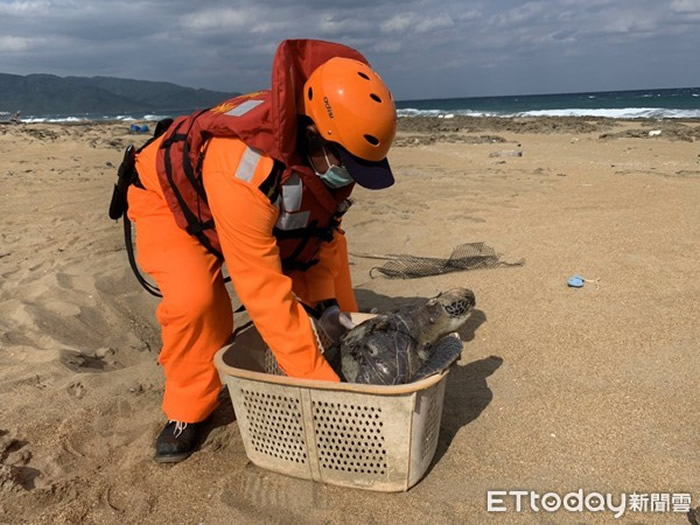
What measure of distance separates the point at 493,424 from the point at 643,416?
2.17 feet

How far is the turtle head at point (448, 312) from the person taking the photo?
9.22ft

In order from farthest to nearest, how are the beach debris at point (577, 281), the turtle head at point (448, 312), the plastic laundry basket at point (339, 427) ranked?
1. the beach debris at point (577, 281)
2. the turtle head at point (448, 312)
3. the plastic laundry basket at point (339, 427)

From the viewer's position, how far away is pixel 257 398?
229 cm

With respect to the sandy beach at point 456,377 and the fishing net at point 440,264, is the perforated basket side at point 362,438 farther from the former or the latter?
the fishing net at point 440,264

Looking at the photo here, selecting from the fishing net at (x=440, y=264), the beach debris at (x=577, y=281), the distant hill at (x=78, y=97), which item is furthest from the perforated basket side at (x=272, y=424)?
the distant hill at (x=78, y=97)

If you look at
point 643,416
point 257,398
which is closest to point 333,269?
point 257,398

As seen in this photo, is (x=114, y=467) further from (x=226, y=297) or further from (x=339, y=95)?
(x=339, y=95)

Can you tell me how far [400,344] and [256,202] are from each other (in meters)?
0.89

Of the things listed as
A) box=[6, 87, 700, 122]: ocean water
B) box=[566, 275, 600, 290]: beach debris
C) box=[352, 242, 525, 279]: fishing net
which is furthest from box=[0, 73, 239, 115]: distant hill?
box=[566, 275, 600, 290]: beach debris

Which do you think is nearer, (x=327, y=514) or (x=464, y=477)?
(x=327, y=514)

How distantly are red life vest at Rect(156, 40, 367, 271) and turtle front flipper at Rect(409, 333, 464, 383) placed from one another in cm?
74

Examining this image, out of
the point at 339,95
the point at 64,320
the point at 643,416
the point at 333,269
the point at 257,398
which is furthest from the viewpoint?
the point at 64,320

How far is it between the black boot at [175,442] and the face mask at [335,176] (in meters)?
1.22

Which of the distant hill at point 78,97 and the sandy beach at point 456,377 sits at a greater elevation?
the distant hill at point 78,97
